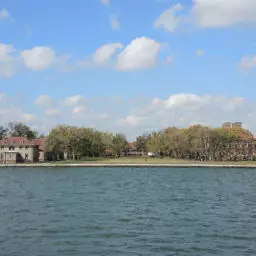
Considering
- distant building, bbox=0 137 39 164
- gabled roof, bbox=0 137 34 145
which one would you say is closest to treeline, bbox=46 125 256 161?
distant building, bbox=0 137 39 164

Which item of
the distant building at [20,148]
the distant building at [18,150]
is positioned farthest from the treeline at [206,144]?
the distant building at [20,148]

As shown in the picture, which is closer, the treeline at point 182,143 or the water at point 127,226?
the water at point 127,226

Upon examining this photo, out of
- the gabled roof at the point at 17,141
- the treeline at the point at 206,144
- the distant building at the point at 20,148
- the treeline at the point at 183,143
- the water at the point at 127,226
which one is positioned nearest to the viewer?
the water at the point at 127,226

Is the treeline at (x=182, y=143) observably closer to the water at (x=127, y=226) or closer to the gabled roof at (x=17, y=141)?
the gabled roof at (x=17, y=141)

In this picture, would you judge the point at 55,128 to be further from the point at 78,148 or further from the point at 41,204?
the point at 41,204

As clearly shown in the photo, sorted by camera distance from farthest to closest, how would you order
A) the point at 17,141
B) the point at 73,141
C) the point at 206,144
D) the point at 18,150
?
1. the point at 206,144
2. the point at 17,141
3. the point at 18,150
4. the point at 73,141

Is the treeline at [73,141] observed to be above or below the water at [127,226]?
above

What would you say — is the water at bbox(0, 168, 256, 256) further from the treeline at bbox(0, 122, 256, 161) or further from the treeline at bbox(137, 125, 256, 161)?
the treeline at bbox(137, 125, 256, 161)

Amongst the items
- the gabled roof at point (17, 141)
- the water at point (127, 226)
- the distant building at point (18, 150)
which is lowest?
the water at point (127, 226)

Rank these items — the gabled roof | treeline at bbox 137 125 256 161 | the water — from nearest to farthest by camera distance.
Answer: the water
the gabled roof
treeline at bbox 137 125 256 161

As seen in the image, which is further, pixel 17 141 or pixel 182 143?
pixel 182 143

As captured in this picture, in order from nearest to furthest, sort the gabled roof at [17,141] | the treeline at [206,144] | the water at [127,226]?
the water at [127,226], the gabled roof at [17,141], the treeline at [206,144]

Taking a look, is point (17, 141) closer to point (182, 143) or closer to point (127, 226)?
point (182, 143)

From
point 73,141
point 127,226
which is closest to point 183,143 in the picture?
point 73,141
